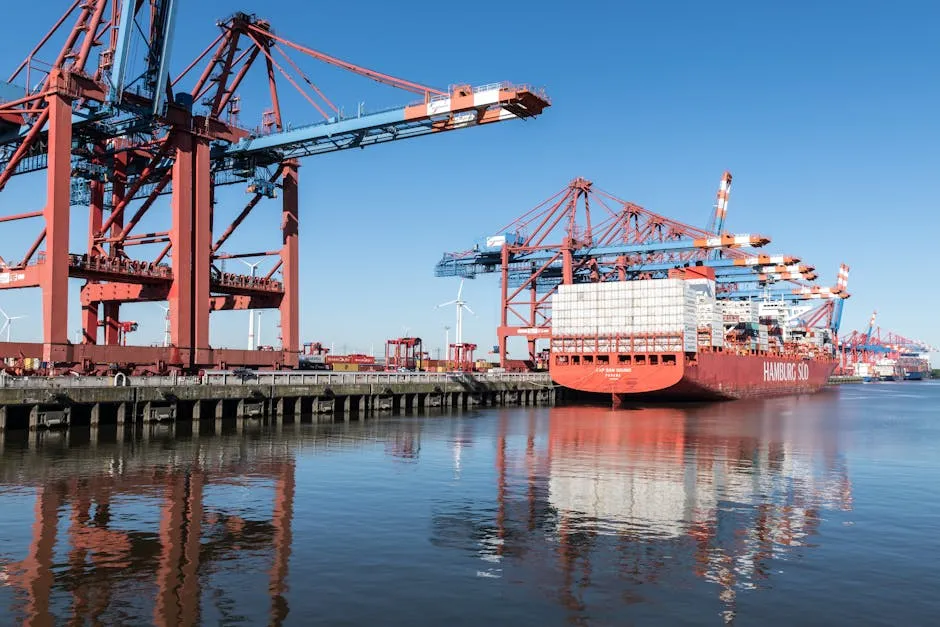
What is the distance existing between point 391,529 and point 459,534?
1502mm

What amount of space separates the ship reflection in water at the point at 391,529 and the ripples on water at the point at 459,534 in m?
0.06

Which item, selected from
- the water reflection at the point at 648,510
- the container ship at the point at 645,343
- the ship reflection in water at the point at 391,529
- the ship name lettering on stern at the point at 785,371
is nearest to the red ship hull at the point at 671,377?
the container ship at the point at 645,343

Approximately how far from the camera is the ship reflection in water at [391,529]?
1171 cm

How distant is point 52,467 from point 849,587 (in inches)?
867

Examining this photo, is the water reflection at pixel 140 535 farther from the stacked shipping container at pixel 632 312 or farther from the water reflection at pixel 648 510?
the stacked shipping container at pixel 632 312

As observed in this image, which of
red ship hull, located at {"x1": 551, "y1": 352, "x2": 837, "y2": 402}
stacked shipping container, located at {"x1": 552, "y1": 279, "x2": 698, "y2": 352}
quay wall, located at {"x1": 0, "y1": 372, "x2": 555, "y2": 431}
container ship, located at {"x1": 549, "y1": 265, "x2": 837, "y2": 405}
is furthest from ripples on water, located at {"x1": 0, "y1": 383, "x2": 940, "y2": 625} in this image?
stacked shipping container, located at {"x1": 552, "y1": 279, "x2": 698, "y2": 352}

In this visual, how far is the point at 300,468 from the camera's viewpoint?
25062mm

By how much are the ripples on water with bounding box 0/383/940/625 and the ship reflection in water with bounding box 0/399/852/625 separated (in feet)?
0.21

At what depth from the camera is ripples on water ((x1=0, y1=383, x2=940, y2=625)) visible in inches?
457

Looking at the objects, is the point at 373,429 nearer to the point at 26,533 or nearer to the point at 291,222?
the point at 291,222

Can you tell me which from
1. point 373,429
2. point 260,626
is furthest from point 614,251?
point 260,626

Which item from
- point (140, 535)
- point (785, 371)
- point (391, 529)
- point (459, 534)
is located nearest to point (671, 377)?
point (785, 371)

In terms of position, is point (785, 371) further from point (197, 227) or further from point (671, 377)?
point (197, 227)

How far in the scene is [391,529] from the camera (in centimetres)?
1647
